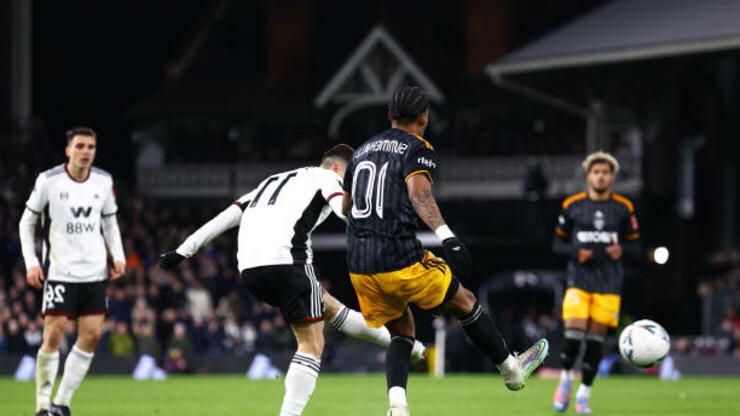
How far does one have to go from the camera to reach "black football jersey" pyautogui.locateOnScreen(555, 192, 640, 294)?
47.9 ft

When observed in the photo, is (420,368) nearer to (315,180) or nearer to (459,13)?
(315,180)

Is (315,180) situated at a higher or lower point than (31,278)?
higher

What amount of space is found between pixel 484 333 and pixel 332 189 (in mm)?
1432

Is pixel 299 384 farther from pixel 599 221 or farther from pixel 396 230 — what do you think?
pixel 599 221

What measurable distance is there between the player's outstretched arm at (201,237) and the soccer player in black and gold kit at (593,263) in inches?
176

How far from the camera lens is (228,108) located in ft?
148

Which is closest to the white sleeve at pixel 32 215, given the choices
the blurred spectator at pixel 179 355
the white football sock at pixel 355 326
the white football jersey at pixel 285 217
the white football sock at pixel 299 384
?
the white football jersey at pixel 285 217

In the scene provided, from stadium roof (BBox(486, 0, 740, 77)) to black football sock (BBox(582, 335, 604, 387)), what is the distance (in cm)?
1290

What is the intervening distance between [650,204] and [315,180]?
2673 centimetres

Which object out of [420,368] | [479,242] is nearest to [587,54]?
[420,368]

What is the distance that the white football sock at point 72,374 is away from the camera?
1212 cm

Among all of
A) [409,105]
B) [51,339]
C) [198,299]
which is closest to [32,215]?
[51,339]

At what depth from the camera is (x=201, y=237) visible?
36.1 feet

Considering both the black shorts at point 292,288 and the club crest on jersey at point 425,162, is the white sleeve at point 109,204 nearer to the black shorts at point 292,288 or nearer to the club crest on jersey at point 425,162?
the black shorts at point 292,288
